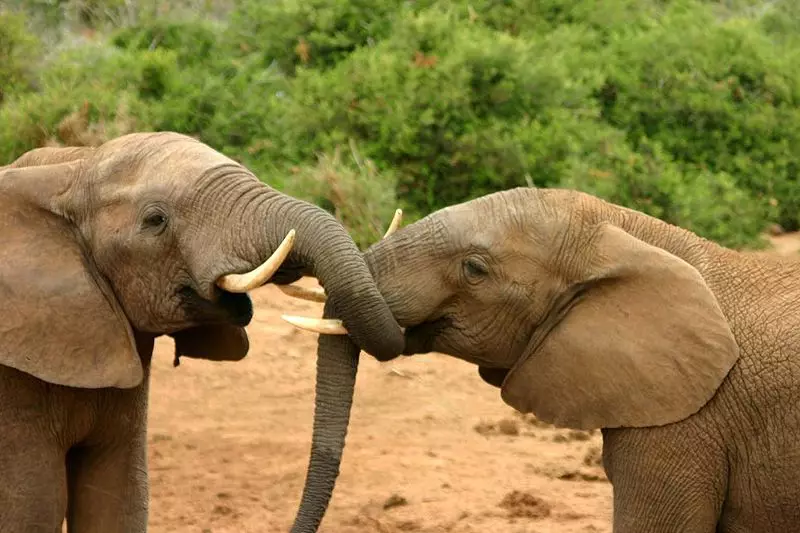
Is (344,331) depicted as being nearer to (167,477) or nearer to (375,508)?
(375,508)

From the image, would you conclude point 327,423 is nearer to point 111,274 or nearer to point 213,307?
point 213,307

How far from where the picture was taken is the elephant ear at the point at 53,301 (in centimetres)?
586

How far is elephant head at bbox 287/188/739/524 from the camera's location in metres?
5.76

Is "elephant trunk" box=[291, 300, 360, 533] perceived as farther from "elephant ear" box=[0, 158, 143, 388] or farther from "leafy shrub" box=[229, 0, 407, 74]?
"leafy shrub" box=[229, 0, 407, 74]

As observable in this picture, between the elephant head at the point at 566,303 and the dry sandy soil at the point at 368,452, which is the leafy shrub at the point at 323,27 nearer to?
the dry sandy soil at the point at 368,452

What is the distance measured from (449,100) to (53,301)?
800cm

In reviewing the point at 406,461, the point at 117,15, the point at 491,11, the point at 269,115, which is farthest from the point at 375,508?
the point at 117,15

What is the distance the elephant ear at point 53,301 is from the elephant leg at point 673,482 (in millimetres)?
1779

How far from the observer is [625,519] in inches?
228

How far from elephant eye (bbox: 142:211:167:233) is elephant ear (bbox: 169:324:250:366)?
0.69 m

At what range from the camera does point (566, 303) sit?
5.94 meters

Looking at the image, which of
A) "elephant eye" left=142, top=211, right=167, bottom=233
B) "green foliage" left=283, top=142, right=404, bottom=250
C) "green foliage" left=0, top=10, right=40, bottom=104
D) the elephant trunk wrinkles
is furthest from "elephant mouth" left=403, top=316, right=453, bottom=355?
"green foliage" left=0, top=10, right=40, bottom=104

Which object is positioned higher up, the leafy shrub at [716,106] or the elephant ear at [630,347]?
the elephant ear at [630,347]

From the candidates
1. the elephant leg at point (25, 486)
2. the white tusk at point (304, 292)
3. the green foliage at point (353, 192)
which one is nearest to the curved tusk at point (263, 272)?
the white tusk at point (304, 292)
